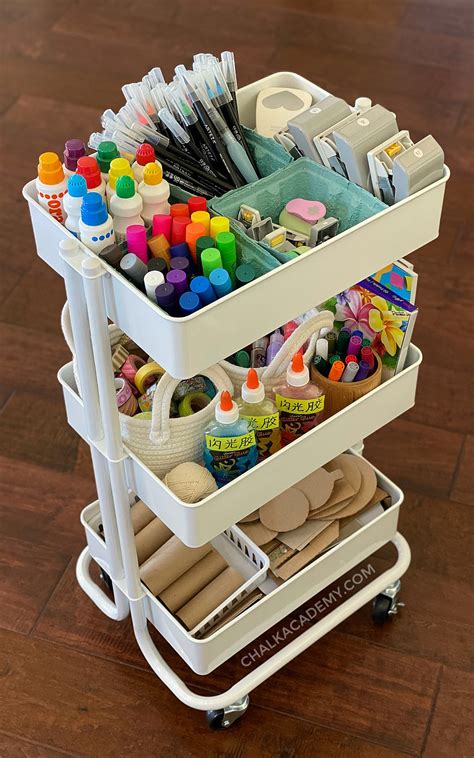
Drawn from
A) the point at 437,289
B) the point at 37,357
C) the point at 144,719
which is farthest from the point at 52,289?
the point at 144,719

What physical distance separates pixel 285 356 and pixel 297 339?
0.10 ft

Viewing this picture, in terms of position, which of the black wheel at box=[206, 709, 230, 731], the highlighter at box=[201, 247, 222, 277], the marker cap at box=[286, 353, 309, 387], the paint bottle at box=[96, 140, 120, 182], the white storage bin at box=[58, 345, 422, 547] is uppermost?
the paint bottle at box=[96, 140, 120, 182]

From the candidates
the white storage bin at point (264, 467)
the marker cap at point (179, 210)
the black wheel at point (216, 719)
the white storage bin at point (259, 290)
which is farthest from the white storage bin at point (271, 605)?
the marker cap at point (179, 210)

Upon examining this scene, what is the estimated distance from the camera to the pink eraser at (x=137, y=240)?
3.90 feet

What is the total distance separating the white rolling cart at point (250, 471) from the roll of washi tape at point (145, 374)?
2.8 inches

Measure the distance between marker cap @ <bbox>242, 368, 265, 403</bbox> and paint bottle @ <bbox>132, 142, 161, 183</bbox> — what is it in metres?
0.30

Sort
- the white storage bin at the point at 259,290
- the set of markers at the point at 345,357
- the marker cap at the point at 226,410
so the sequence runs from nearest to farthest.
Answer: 1. the white storage bin at the point at 259,290
2. the marker cap at the point at 226,410
3. the set of markers at the point at 345,357

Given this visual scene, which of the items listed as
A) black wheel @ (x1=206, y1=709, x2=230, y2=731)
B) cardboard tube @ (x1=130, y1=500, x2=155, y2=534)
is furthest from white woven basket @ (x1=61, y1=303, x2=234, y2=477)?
black wheel @ (x1=206, y1=709, x2=230, y2=731)

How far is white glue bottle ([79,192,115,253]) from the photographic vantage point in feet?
3.84

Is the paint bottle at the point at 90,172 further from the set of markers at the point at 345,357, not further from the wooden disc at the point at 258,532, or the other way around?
the wooden disc at the point at 258,532

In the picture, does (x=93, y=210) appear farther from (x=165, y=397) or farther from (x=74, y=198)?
(x=165, y=397)

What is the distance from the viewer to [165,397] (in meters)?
1.33

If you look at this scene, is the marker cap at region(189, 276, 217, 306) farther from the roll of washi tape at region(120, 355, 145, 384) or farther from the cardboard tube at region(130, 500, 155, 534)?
the cardboard tube at region(130, 500, 155, 534)

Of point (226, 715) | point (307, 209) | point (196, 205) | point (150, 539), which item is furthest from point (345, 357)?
point (226, 715)
